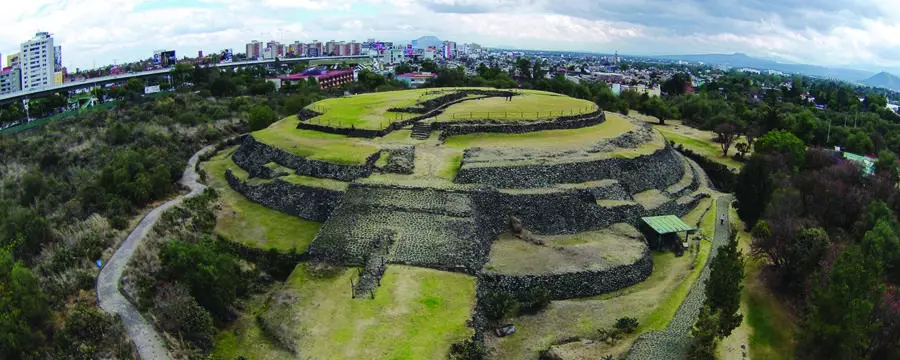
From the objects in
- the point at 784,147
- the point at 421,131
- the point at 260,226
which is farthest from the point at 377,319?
the point at 784,147

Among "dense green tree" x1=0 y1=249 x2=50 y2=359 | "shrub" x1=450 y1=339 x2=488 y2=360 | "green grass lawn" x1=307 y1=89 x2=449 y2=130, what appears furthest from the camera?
"green grass lawn" x1=307 y1=89 x2=449 y2=130

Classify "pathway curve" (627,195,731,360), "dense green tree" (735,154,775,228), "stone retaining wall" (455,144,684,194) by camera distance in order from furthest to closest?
"dense green tree" (735,154,775,228) < "stone retaining wall" (455,144,684,194) < "pathway curve" (627,195,731,360)

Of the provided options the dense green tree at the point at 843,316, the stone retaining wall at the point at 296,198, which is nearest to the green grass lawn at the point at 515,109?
the stone retaining wall at the point at 296,198

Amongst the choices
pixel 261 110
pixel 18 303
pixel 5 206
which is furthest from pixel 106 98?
pixel 18 303

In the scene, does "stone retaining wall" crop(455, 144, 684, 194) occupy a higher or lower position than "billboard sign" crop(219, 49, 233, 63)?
lower

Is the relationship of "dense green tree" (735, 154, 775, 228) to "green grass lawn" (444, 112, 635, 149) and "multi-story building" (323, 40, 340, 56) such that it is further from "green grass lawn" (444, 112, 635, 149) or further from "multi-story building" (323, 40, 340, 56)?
"multi-story building" (323, 40, 340, 56)

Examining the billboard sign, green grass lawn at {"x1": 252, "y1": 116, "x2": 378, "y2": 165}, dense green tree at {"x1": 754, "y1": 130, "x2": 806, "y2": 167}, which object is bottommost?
green grass lawn at {"x1": 252, "y1": 116, "x2": 378, "y2": 165}

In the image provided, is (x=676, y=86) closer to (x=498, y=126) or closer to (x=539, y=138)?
(x=539, y=138)

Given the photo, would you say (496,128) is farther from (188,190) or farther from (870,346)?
(870,346)

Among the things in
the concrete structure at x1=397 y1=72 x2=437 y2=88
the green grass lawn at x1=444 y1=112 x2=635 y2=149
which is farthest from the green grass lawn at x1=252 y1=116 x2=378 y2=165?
the concrete structure at x1=397 y1=72 x2=437 y2=88
